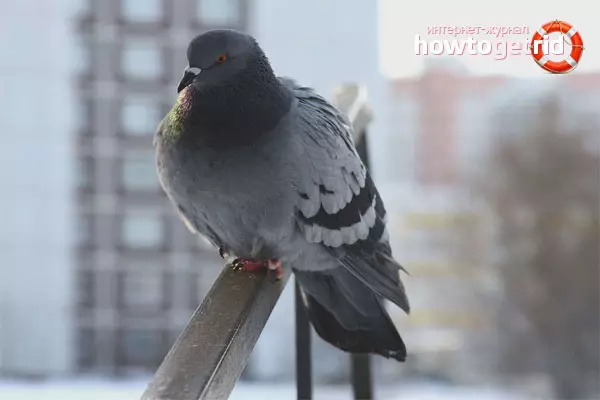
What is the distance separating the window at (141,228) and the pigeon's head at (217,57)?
347cm

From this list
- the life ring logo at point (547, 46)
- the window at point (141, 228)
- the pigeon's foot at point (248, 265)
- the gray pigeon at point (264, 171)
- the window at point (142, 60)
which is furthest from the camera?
the window at point (141, 228)

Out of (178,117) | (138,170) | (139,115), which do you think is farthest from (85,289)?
(178,117)

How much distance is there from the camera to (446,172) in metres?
4.87

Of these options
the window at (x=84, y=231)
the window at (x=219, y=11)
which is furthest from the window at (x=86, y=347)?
the window at (x=219, y=11)

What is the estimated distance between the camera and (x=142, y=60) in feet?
14.9

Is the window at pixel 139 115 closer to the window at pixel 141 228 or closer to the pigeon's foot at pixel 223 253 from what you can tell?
the window at pixel 141 228

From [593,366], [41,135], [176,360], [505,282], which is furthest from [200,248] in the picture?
[176,360]

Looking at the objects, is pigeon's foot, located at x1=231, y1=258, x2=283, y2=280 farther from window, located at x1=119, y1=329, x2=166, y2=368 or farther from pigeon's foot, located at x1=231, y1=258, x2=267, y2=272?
window, located at x1=119, y1=329, x2=166, y2=368

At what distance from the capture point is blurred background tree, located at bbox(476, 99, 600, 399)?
4562 millimetres

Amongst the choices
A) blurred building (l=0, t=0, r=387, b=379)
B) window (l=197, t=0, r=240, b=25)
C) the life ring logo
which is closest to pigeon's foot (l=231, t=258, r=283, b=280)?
the life ring logo

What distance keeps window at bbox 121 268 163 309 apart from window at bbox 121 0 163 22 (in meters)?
1.62

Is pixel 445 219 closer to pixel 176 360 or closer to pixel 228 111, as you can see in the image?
pixel 228 111

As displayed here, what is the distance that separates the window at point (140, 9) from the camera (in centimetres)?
457

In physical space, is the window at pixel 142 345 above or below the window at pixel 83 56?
below
